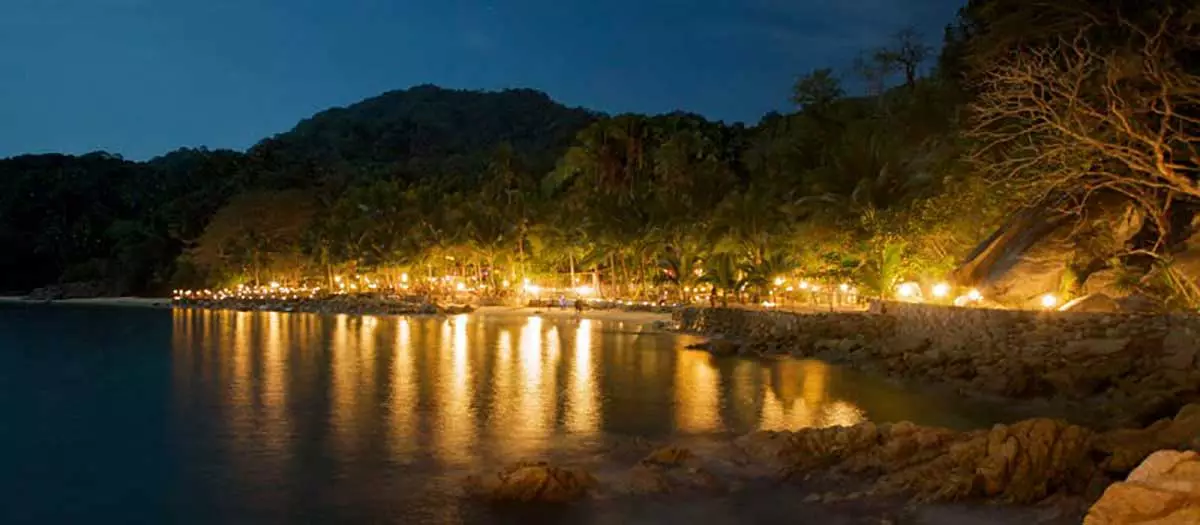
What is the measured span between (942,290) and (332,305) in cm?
4273

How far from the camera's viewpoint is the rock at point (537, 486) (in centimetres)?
1068

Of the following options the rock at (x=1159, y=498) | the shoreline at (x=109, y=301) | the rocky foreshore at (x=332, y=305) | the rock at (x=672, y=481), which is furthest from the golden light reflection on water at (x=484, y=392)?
the shoreline at (x=109, y=301)

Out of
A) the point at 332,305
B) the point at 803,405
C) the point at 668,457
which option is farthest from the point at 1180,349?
the point at 332,305

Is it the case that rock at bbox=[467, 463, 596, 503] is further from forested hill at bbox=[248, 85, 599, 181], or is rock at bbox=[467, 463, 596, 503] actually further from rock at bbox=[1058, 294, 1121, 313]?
forested hill at bbox=[248, 85, 599, 181]

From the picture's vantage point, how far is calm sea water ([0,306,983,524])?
37.4 ft

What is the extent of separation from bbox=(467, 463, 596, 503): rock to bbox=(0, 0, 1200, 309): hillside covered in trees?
8.54 meters

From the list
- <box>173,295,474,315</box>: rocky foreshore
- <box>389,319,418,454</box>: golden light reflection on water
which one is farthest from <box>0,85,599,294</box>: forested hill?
<box>389,319,418,454</box>: golden light reflection on water

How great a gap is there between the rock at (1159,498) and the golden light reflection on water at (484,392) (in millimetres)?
8671

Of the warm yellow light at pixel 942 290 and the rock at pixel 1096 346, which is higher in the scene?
the warm yellow light at pixel 942 290

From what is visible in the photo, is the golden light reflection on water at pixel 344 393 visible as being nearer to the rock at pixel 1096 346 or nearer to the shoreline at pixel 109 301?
the rock at pixel 1096 346

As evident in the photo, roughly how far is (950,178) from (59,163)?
108m

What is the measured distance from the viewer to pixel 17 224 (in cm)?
9394

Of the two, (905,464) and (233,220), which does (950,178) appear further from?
(233,220)

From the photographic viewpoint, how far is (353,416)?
16984 millimetres
